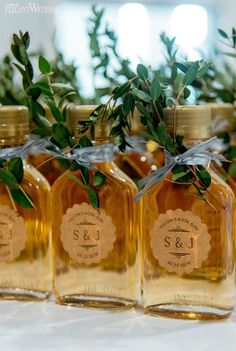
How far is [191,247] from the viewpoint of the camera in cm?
63

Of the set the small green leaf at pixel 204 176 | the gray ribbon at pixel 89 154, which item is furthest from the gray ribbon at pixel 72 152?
the small green leaf at pixel 204 176

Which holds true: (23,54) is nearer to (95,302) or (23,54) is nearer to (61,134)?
(61,134)

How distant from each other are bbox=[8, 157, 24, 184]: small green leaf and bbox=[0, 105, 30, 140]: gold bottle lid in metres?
0.03

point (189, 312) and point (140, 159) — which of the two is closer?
point (189, 312)

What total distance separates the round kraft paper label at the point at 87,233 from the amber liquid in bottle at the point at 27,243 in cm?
4

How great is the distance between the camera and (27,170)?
711 millimetres

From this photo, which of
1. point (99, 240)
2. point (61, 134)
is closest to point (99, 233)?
point (99, 240)

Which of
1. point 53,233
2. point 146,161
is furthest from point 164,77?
point 53,233

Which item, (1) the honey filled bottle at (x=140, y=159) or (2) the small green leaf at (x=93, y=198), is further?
(1) the honey filled bottle at (x=140, y=159)

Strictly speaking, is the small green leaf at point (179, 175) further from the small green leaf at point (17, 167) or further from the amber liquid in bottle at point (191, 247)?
the small green leaf at point (17, 167)

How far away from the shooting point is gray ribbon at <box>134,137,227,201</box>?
24.3 inches

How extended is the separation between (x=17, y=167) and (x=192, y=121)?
0.19 meters

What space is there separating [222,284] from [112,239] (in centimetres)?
12

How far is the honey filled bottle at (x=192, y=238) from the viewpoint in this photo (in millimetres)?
622
